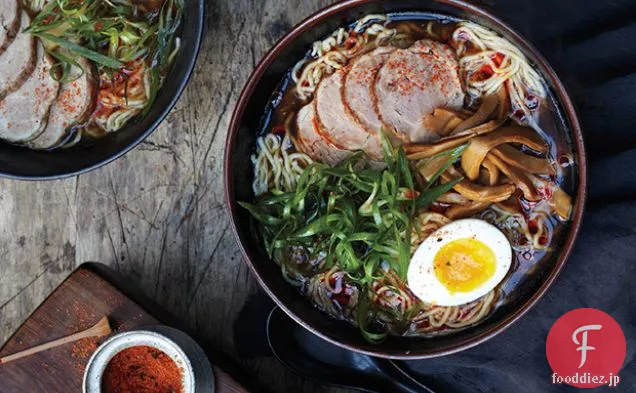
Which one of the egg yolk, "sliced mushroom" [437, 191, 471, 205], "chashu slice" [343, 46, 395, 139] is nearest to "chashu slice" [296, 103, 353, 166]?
"chashu slice" [343, 46, 395, 139]

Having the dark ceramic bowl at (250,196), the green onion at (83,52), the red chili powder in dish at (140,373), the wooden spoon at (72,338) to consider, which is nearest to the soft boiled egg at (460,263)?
the dark ceramic bowl at (250,196)

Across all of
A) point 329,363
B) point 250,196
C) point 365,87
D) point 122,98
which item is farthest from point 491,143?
point 122,98

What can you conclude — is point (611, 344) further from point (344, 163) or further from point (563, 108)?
point (344, 163)

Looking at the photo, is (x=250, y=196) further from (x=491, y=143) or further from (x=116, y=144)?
(x=491, y=143)

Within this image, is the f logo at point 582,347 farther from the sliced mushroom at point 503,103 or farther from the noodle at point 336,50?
the noodle at point 336,50

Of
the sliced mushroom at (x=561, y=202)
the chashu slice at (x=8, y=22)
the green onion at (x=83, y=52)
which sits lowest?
the sliced mushroom at (x=561, y=202)

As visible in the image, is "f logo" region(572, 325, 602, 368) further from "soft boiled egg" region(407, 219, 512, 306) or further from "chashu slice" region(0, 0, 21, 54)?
"chashu slice" region(0, 0, 21, 54)
